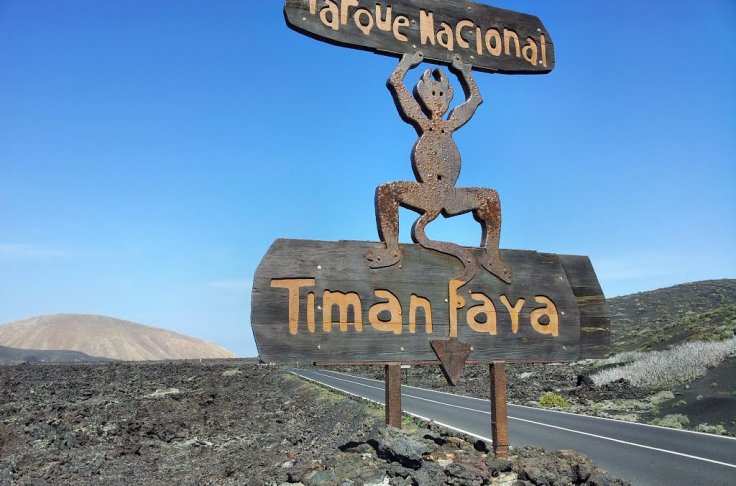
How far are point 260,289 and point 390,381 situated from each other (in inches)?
49.0

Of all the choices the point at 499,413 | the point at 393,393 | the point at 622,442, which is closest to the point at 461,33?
the point at 393,393

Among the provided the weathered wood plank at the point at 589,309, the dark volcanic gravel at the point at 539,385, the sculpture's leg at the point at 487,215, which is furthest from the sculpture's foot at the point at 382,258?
the dark volcanic gravel at the point at 539,385

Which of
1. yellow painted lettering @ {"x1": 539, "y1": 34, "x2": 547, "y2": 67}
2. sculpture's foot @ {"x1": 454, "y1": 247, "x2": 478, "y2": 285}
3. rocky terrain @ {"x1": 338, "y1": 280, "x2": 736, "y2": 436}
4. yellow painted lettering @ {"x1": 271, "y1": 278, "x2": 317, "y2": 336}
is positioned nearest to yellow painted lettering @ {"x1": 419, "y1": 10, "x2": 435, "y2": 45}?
yellow painted lettering @ {"x1": 539, "y1": 34, "x2": 547, "y2": 67}

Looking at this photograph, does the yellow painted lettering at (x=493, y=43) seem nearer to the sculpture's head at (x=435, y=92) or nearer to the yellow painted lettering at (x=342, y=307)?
the sculpture's head at (x=435, y=92)

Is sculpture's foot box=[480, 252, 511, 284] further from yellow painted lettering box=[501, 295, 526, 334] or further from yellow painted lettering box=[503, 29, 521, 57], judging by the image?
yellow painted lettering box=[503, 29, 521, 57]

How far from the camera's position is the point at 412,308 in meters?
4.59

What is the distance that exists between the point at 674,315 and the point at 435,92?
58.2 metres

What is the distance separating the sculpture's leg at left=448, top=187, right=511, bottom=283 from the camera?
15.9ft

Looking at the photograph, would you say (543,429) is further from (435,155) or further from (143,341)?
(143,341)

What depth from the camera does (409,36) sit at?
5020mm

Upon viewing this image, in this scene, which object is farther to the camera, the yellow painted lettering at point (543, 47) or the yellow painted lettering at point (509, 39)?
the yellow painted lettering at point (543, 47)

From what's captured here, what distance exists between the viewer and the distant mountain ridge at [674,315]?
33.4 metres

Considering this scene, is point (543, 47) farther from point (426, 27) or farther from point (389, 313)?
point (389, 313)

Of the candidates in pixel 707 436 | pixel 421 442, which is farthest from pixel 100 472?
pixel 707 436
